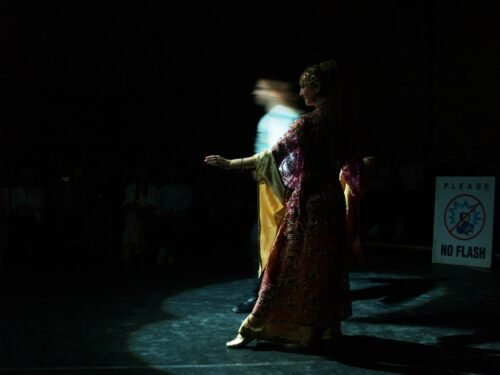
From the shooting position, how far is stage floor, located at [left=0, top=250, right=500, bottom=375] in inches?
125

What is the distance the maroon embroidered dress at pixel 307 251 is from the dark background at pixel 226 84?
5.52 metres

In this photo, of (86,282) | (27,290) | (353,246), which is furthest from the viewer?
(86,282)

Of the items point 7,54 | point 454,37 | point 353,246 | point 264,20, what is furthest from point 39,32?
point 353,246

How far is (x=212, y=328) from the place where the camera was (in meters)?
4.00

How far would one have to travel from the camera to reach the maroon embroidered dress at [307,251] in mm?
3385

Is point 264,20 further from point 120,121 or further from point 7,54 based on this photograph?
point 7,54

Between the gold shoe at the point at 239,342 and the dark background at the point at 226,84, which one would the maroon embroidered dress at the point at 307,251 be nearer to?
the gold shoe at the point at 239,342

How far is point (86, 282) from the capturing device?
6137mm

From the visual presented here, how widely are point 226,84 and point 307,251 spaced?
732 cm

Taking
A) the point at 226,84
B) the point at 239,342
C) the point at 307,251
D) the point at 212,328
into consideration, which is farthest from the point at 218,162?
the point at 226,84

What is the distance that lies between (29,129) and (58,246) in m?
2.50

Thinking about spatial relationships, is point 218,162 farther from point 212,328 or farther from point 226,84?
point 226,84

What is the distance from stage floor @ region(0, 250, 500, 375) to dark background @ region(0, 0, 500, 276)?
122 inches

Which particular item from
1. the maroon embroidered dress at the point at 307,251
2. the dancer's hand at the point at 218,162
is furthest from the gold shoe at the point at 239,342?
the dancer's hand at the point at 218,162
